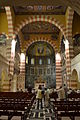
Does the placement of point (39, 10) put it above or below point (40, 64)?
above

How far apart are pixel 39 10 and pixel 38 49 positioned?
1327cm

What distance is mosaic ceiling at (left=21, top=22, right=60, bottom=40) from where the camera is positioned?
77.3ft

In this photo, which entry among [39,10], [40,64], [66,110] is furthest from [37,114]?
[40,64]

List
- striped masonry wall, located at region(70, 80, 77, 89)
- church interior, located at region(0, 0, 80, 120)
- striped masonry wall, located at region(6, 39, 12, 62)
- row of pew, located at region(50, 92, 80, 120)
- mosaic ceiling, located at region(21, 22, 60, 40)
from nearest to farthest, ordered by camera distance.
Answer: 1. row of pew, located at region(50, 92, 80, 120)
2. church interior, located at region(0, 0, 80, 120)
3. striped masonry wall, located at region(70, 80, 77, 89)
4. striped masonry wall, located at region(6, 39, 12, 62)
5. mosaic ceiling, located at region(21, 22, 60, 40)

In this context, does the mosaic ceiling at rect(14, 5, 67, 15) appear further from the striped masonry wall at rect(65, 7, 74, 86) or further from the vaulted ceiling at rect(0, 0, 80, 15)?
the vaulted ceiling at rect(0, 0, 80, 15)

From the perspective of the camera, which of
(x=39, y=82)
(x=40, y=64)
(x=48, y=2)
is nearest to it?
(x=48, y=2)

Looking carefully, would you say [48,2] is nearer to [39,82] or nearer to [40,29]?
[40,29]

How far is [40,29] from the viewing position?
2525cm

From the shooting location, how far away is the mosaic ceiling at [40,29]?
23550 millimetres

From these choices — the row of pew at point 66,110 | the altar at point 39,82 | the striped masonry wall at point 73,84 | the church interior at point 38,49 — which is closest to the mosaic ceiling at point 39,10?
the church interior at point 38,49

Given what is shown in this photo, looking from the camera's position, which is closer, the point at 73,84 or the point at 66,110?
the point at 66,110

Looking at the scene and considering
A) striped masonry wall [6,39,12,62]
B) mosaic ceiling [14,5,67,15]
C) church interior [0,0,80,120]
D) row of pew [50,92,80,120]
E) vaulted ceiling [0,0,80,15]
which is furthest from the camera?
mosaic ceiling [14,5,67,15]

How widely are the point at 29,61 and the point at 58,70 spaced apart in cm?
730

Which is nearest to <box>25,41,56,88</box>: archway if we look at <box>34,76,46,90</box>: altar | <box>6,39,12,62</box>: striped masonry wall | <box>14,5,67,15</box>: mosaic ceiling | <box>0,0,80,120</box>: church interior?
<box>0,0,80,120</box>: church interior
